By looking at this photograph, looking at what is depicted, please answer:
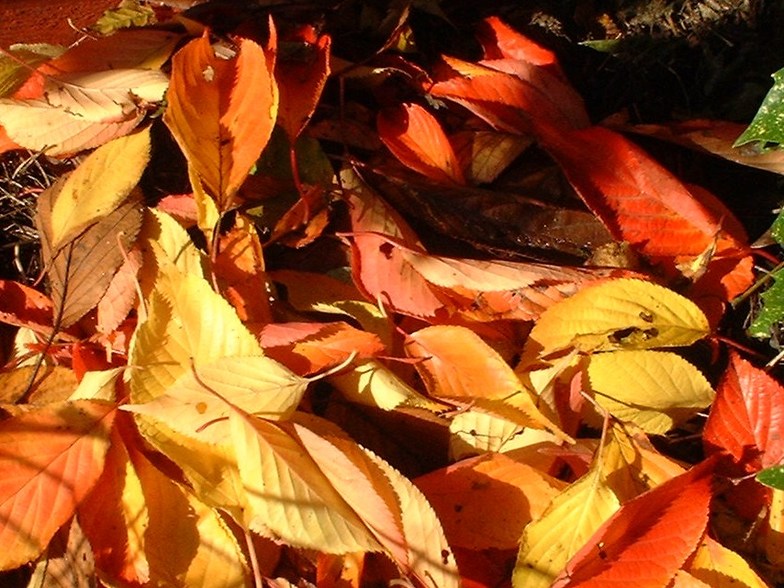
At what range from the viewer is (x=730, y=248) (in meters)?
0.87

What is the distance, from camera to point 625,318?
78 centimetres

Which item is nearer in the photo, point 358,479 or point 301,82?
point 358,479

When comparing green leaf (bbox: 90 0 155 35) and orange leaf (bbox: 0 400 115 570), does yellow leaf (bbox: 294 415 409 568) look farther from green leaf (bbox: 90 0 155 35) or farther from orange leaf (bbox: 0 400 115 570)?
green leaf (bbox: 90 0 155 35)

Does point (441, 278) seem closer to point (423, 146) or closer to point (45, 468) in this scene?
point (423, 146)

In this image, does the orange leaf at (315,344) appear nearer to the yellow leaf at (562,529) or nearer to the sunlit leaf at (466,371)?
the sunlit leaf at (466,371)

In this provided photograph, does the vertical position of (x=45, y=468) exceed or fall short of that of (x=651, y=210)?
it falls short

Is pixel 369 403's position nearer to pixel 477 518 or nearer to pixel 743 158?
pixel 477 518

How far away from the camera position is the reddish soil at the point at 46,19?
3.29 feet

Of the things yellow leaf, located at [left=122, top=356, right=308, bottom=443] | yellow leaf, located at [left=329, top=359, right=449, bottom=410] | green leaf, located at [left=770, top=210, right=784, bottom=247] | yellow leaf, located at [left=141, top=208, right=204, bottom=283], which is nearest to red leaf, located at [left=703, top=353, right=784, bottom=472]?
green leaf, located at [left=770, top=210, right=784, bottom=247]

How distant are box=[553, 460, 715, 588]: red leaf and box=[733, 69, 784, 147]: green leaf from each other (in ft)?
0.93

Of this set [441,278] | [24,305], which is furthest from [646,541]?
[24,305]

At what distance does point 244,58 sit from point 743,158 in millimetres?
494

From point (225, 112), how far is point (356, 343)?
0.24 meters

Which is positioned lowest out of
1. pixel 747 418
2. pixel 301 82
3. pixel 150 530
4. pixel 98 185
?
pixel 150 530
